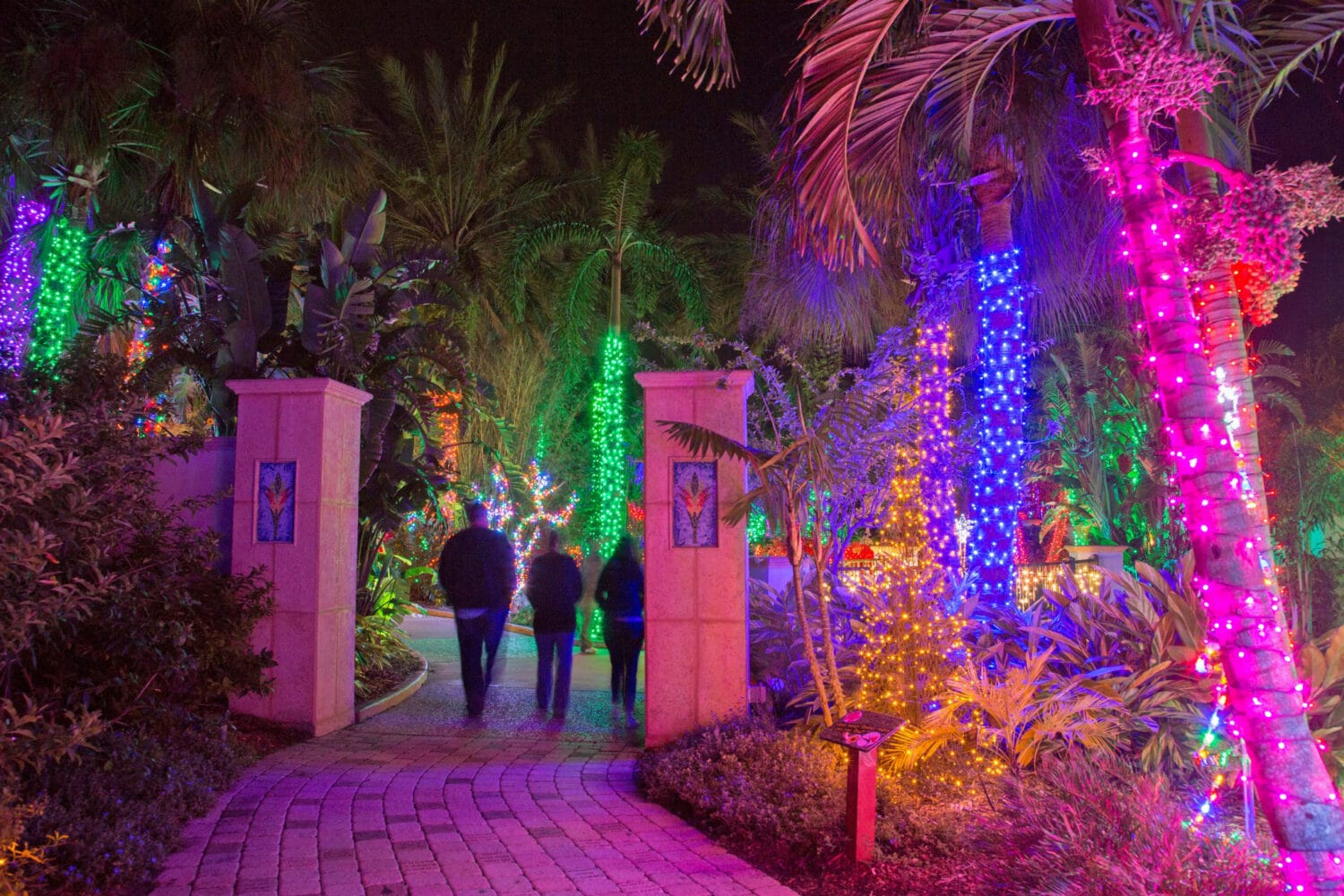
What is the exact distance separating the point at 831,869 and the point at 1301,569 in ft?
48.8

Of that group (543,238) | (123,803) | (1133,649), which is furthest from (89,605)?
(543,238)

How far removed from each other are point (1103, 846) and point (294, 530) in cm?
630

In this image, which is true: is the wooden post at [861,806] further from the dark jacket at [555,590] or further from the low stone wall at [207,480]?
the low stone wall at [207,480]

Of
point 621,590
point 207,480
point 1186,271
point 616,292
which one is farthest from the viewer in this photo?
point 616,292

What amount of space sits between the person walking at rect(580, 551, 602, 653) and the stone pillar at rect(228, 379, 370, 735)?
426 cm

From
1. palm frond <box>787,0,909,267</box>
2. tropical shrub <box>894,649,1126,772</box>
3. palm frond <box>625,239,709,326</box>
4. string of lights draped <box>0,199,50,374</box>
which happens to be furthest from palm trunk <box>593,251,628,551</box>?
palm frond <box>787,0,909,267</box>

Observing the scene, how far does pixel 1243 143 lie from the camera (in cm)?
664

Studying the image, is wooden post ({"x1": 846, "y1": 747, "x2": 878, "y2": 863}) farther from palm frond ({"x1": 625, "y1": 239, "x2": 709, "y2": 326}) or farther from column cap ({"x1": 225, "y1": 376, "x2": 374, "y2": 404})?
palm frond ({"x1": 625, "y1": 239, "x2": 709, "y2": 326})

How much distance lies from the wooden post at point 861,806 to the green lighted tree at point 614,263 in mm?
13599

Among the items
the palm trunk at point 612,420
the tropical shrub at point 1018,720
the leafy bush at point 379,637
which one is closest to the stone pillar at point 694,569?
the tropical shrub at point 1018,720

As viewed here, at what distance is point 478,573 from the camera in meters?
8.49

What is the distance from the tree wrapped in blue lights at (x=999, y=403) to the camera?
10797mm

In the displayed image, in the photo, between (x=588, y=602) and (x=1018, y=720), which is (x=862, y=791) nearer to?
(x=1018, y=720)

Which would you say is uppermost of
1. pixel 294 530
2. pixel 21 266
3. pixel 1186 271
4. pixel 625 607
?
pixel 21 266
